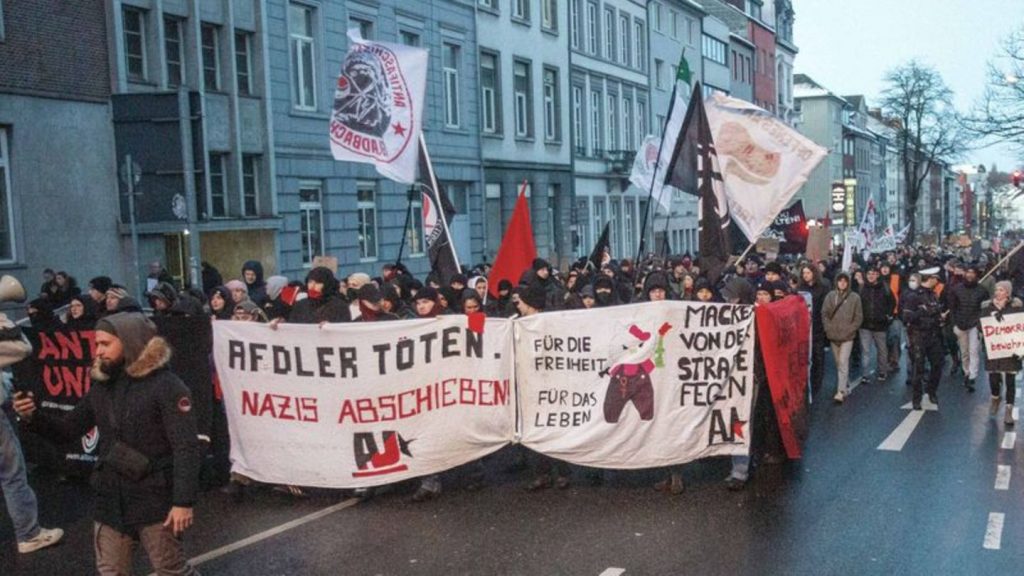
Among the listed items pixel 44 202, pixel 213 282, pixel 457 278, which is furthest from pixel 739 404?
pixel 44 202

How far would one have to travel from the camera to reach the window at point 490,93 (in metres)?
33.2

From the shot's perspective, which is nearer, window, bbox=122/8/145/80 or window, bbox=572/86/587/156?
window, bbox=122/8/145/80

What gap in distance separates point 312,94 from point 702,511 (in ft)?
60.1

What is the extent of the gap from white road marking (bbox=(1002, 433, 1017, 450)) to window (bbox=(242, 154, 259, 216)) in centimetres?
1579

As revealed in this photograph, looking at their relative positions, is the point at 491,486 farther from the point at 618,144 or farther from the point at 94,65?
the point at 618,144

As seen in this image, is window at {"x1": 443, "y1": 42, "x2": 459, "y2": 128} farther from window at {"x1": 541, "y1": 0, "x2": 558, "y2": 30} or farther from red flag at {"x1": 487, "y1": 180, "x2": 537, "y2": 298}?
red flag at {"x1": 487, "y1": 180, "x2": 537, "y2": 298}

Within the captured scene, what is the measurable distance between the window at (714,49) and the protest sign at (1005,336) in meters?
46.7

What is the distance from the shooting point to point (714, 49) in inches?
2352

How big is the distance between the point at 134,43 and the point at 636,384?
576 inches

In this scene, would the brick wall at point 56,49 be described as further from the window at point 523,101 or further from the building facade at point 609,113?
the building facade at point 609,113

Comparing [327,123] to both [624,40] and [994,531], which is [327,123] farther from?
[624,40]

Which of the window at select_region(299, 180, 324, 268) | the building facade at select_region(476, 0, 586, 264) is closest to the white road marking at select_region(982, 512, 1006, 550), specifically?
the window at select_region(299, 180, 324, 268)

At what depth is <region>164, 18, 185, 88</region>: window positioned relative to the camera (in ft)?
68.7

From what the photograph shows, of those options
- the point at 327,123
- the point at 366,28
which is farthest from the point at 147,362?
the point at 366,28
